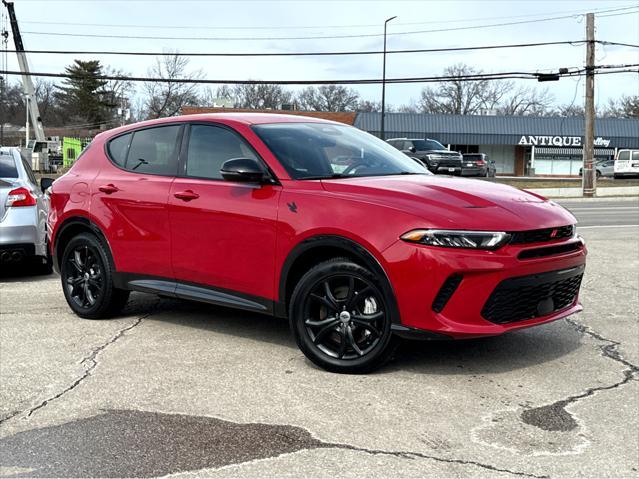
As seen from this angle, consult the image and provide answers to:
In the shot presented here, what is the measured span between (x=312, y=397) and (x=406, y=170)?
214cm

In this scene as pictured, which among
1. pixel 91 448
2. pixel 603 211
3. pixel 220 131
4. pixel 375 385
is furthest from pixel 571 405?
pixel 603 211

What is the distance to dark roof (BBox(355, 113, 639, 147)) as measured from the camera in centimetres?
5741

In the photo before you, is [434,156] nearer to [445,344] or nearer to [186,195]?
[445,344]

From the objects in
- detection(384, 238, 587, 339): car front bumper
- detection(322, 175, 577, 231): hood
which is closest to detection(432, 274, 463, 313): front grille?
detection(384, 238, 587, 339): car front bumper

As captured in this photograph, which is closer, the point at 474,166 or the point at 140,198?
the point at 140,198

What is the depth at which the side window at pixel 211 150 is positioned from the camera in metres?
5.29

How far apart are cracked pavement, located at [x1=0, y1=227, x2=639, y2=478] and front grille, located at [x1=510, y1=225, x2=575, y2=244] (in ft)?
2.91

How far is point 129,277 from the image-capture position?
5836 mm

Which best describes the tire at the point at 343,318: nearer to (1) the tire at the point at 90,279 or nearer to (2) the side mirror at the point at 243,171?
(2) the side mirror at the point at 243,171

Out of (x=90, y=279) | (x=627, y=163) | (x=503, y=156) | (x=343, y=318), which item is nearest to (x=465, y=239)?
(x=343, y=318)

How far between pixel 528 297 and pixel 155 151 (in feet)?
10.5

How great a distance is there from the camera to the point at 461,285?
166 inches

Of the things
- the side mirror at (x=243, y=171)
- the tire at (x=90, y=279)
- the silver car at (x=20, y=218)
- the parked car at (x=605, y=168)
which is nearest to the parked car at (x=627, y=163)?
the parked car at (x=605, y=168)

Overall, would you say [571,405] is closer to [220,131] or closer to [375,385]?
[375,385]
